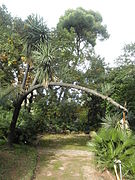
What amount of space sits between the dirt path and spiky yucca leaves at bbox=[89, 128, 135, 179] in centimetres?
41

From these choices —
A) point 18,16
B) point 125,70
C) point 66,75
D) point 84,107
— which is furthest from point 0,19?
point 84,107

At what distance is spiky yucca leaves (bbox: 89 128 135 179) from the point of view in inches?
189

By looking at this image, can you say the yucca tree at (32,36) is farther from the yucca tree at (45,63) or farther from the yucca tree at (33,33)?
the yucca tree at (45,63)

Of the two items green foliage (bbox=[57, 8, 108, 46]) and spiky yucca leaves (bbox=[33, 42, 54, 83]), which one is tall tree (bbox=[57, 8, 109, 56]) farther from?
spiky yucca leaves (bbox=[33, 42, 54, 83])

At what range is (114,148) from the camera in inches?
205

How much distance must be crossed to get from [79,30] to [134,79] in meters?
8.45

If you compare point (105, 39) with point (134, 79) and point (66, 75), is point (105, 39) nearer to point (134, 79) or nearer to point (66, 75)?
point (66, 75)

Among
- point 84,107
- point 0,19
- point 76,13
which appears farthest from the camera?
point 76,13

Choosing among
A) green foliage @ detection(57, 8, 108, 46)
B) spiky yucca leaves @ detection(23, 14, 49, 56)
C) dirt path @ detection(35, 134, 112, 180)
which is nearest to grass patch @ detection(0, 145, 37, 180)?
dirt path @ detection(35, 134, 112, 180)

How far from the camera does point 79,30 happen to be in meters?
14.8

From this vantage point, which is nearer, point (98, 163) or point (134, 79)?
point (98, 163)

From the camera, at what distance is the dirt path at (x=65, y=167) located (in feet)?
15.7

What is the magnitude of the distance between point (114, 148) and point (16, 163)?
300 centimetres

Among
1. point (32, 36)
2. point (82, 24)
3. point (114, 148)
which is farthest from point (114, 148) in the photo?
point (82, 24)
